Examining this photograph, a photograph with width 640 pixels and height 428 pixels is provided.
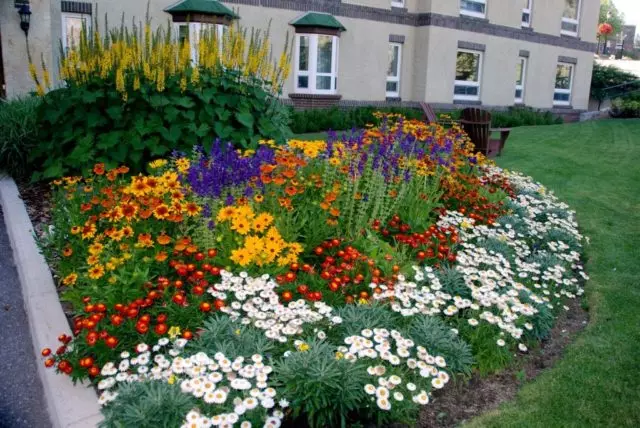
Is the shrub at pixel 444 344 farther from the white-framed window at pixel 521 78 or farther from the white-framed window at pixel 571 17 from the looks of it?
the white-framed window at pixel 571 17

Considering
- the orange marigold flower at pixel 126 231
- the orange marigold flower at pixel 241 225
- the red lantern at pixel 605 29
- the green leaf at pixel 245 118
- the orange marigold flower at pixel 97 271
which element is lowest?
the orange marigold flower at pixel 97 271

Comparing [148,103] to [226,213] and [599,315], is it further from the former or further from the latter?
[599,315]

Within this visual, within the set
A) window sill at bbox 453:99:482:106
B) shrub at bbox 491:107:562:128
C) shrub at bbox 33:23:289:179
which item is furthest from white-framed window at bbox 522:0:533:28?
shrub at bbox 33:23:289:179

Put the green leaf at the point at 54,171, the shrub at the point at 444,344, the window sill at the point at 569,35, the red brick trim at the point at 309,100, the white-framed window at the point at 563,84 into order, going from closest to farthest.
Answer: the shrub at the point at 444,344, the green leaf at the point at 54,171, the red brick trim at the point at 309,100, the window sill at the point at 569,35, the white-framed window at the point at 563,84

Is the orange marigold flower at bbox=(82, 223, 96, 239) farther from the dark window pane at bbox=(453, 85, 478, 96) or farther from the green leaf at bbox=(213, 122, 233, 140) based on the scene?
the dark window pane at bbox=(453, 85, 478, 96)

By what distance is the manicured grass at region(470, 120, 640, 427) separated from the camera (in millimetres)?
3016

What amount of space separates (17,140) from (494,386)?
674cm

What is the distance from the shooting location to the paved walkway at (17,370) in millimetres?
3090

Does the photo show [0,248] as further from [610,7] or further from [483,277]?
[610,7]

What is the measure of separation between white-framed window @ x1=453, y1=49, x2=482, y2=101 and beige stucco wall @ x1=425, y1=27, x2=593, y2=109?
7.3 inches

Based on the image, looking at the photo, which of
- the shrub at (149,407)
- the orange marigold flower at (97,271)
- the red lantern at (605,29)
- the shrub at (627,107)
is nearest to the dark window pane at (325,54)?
the shrub at (627,107)

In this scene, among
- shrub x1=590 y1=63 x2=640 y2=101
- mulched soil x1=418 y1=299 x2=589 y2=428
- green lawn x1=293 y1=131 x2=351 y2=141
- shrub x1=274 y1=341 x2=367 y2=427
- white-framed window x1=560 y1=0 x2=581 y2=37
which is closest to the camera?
shrub x1=274 y1=341 x2=367 y2=427

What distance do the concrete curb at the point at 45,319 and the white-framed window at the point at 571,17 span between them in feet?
75.8

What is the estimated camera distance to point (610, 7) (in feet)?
205
